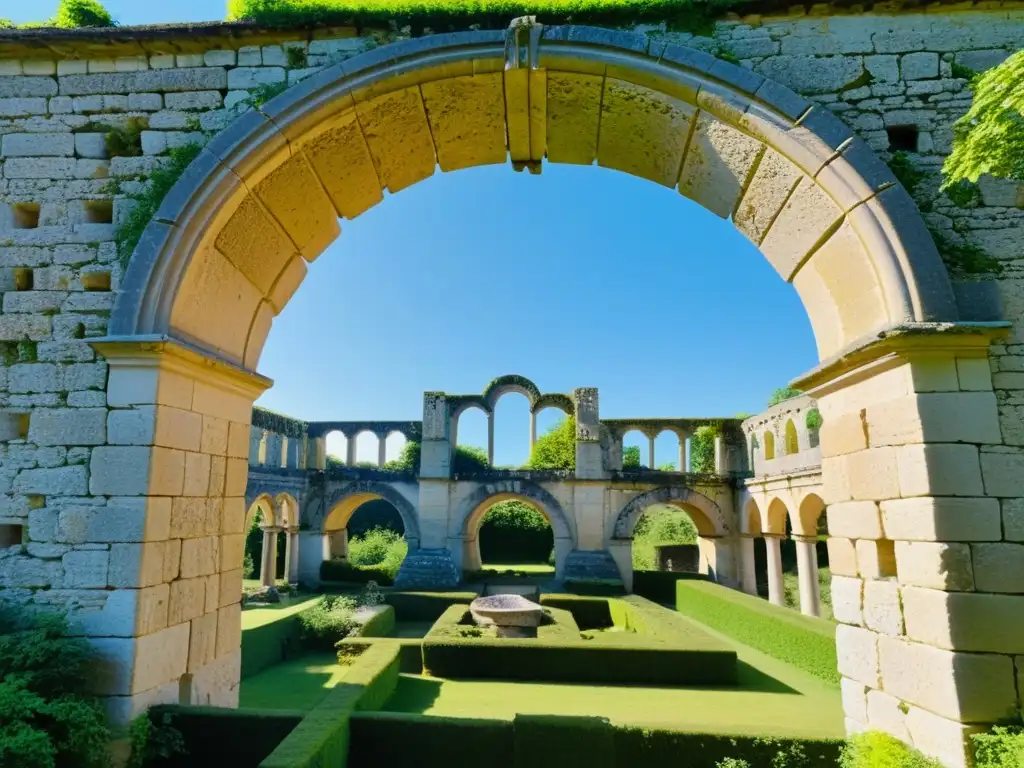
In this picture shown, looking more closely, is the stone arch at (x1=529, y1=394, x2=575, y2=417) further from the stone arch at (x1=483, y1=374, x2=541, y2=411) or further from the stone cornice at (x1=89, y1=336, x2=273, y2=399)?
the stone cornice at (x1=89, y1=336, x2=273, y2=399)

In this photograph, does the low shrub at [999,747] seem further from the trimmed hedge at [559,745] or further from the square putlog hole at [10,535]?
the square putlog hole at [10,535]

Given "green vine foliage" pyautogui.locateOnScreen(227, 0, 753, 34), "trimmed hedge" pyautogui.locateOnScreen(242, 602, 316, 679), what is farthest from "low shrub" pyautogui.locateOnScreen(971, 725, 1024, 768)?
"trimmed hedge" pyautogui.locateOnScreen(242, 602, 316, 679)

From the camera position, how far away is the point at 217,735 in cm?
439

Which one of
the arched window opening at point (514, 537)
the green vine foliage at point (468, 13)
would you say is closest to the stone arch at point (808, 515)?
the green vine foliage at point (468, 13)

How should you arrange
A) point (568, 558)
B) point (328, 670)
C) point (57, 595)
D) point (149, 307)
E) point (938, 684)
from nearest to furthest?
point (938, 684) < point (57, 595) < point (149, 307) < point (328, 670) < point (568, 558)

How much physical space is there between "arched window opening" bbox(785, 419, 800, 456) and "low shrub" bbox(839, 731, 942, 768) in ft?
42.7

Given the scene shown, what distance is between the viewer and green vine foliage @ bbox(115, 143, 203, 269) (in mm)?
4758

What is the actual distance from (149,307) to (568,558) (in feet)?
54.3

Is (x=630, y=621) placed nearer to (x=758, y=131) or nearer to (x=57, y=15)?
(x=758, y=131)

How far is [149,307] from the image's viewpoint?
14.8 ft

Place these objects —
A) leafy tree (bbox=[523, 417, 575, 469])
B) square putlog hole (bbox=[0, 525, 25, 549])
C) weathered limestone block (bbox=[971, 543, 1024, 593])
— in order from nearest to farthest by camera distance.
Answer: weathered limestone block (bbox=[971, 543, 1024, 593]) → square putlog hole (bbox=[0, 525, 25, 549]) → leafy tree (bbox=[523, 417, 575, 469])

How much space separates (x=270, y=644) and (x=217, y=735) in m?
7.03

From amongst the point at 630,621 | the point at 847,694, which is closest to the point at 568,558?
the point at 630,621

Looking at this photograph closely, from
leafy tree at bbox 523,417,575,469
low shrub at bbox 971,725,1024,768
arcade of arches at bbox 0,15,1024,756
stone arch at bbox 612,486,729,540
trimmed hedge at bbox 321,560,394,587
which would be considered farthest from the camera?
leafy tree at bbox 523,417,575,469
